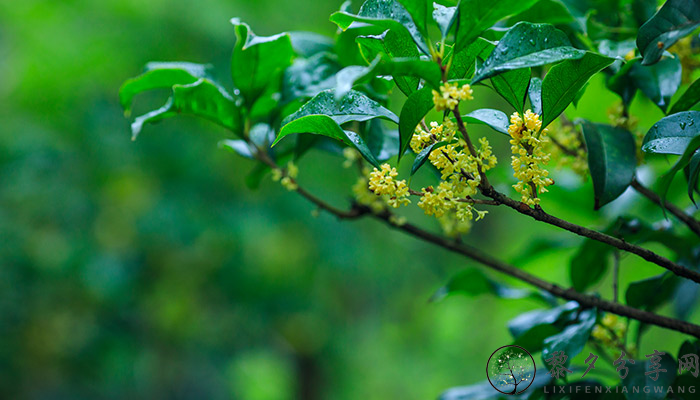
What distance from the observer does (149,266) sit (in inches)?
84.9

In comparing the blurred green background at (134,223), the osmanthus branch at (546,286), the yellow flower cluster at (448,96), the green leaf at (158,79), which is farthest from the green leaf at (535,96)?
the blurred green background at (134,223)

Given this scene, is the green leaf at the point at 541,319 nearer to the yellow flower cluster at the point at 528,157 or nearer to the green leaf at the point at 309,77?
the yellow flower cluster at the point at 528,157

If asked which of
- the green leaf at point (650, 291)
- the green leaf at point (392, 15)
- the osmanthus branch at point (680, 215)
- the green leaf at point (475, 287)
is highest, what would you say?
the green leaf at point (392, 15)

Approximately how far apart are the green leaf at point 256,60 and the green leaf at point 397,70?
21cm

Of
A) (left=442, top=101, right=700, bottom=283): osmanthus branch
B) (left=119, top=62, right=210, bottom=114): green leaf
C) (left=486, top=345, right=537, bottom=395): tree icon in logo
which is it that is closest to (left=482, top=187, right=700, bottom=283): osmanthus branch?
(left=442, top=101, right=700, bottom=283): osmanthus branch

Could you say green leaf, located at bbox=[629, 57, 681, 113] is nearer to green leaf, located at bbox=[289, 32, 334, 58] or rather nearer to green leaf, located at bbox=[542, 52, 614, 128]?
green leaf, located at bbox=[542, 52, 614, 128]

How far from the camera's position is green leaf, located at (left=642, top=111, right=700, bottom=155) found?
0.39 meters

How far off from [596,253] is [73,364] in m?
2.30

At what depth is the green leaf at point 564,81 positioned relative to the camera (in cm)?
37

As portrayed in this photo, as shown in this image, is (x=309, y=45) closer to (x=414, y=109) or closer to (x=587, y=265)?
(x=414, y=109)

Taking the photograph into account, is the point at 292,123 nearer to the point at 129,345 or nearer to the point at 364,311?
the point at 129,345

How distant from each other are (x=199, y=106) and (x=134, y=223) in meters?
1.67

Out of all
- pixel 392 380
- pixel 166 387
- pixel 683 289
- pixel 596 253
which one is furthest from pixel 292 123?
pixel 392 380

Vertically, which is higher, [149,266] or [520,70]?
[520,70]
